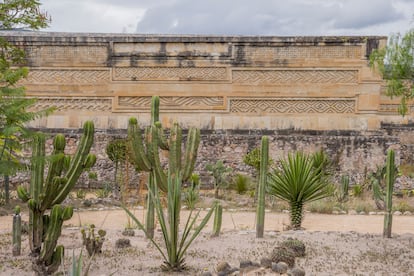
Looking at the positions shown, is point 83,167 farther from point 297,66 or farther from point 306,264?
point 297,66

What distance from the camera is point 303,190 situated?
342 inches

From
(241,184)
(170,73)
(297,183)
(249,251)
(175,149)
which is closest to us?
(249,251)

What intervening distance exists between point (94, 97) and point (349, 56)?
266 inches

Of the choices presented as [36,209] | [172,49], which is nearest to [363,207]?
[172,49]

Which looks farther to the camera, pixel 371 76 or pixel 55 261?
pixel 371 76

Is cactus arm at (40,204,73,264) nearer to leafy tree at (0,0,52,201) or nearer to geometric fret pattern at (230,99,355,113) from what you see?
leafy tree at (0,0,52,201)

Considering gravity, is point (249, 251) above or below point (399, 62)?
below

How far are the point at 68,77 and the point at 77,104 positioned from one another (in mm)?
752

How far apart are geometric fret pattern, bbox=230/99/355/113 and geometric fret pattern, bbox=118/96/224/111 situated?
60cm

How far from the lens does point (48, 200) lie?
626 centimetres

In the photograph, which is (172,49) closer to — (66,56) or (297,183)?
(66,56)

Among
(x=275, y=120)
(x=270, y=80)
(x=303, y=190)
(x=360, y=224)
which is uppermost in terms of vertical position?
(x=270, y=80)

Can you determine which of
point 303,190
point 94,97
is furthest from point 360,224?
point 94,97

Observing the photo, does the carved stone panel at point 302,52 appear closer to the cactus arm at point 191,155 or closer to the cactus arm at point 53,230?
the cactus arm at point 191,155
